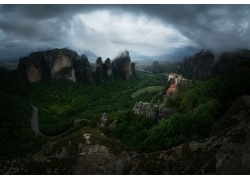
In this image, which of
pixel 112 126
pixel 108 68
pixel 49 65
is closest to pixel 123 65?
pixel 108 68

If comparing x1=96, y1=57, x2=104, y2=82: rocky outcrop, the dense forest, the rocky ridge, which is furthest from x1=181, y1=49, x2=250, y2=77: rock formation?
x1=96, y1=57, x2=104, y2=82: rocky outcrop

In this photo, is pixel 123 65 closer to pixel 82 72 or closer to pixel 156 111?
pixel 82 72

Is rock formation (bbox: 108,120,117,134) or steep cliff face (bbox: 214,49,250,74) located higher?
steep cliff face (bbox: 214,49,250,74)

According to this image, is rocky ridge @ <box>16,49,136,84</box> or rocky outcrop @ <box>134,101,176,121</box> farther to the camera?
rocky ridge @ <box>16,49,136,84</box>

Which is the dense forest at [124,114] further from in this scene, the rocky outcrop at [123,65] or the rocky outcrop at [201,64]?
the rocky outcrop at [123,65]

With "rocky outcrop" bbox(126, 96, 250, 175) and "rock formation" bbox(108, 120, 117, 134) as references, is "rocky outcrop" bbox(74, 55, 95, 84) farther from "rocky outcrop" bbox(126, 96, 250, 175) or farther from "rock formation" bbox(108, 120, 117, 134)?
"rocky outcrop" bbox(126, 96, 250, 175)

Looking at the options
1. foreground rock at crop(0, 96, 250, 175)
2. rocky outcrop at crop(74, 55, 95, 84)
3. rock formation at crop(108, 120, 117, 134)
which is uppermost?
rocky outcrop at crop(74, 55, 95, 84)

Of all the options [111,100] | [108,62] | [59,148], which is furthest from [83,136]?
[108,62]
